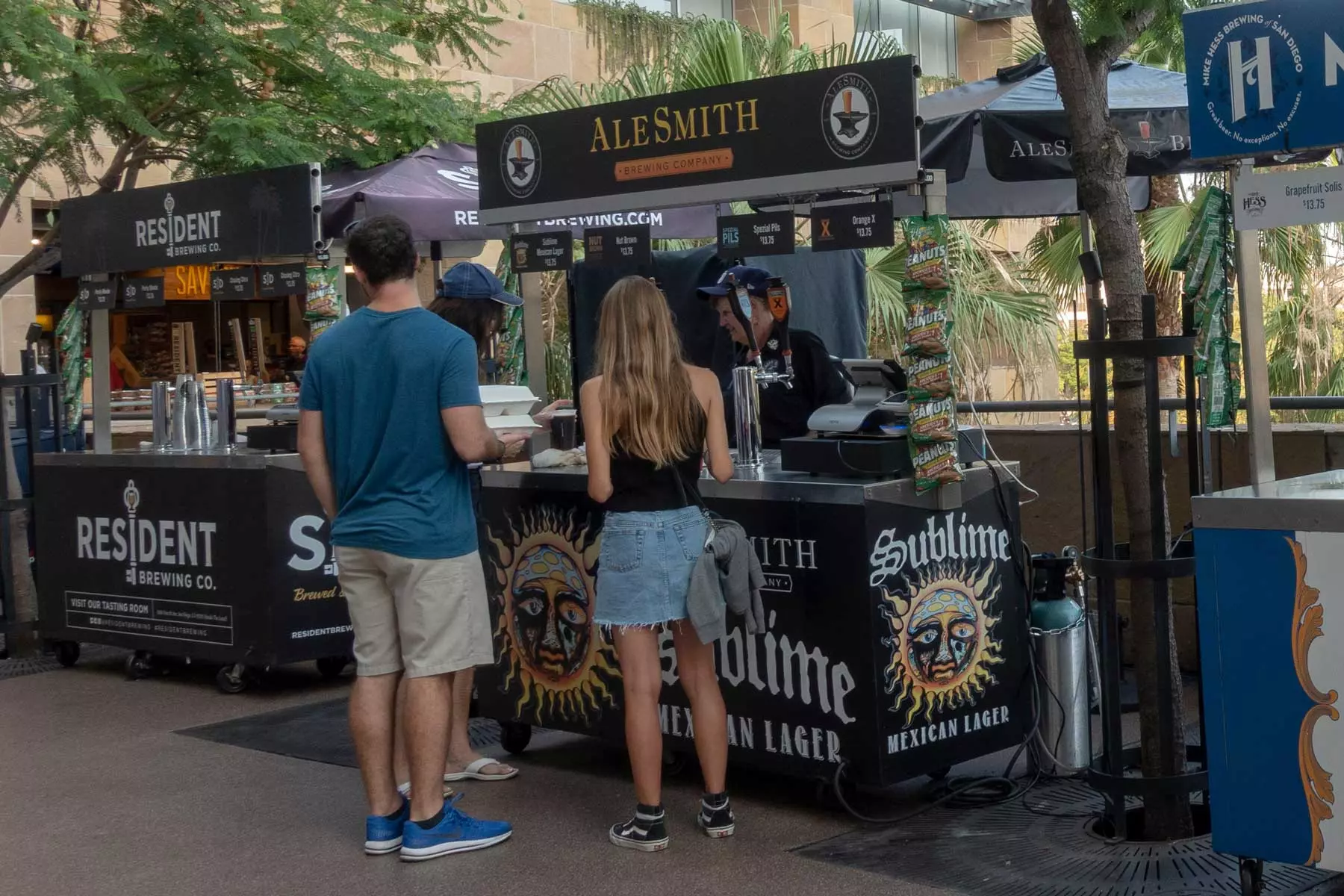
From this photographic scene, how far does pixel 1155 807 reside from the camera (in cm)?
495

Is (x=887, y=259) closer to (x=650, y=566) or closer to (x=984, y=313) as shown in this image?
(x=984, y=313)

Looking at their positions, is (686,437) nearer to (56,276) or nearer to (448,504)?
(448,504)

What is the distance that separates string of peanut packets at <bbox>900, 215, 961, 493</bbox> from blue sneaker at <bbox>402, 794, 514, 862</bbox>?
6.21 ft

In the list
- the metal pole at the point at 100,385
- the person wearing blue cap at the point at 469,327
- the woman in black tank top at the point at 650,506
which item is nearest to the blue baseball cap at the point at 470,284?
the person wearing blue cap at the point at 469,327

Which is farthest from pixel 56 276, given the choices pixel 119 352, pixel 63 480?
pixel 63 480

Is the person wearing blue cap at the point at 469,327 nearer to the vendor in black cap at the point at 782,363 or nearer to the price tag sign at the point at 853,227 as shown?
the vendor in black cap at the point at 782,363

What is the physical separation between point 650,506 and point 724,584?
1.18 feet

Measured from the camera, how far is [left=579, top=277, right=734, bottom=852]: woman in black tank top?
5020mm

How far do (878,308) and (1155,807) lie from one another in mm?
9600

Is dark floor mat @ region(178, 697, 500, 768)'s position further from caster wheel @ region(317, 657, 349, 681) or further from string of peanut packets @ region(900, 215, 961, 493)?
string of peanut packets @ region(900, 215, 961, 493)

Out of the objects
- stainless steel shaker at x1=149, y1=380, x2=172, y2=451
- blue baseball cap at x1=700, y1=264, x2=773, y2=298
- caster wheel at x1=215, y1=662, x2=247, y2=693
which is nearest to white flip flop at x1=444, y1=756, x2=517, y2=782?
blue baseball cap at x1=700, y1=264, x2=773, y2=298

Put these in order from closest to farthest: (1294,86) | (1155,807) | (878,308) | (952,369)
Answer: (1294,86) < (1155,807) < (952,369) < (878,308)

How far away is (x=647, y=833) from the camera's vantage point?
5.11m

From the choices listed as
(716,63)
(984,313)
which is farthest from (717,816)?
(984,313)
